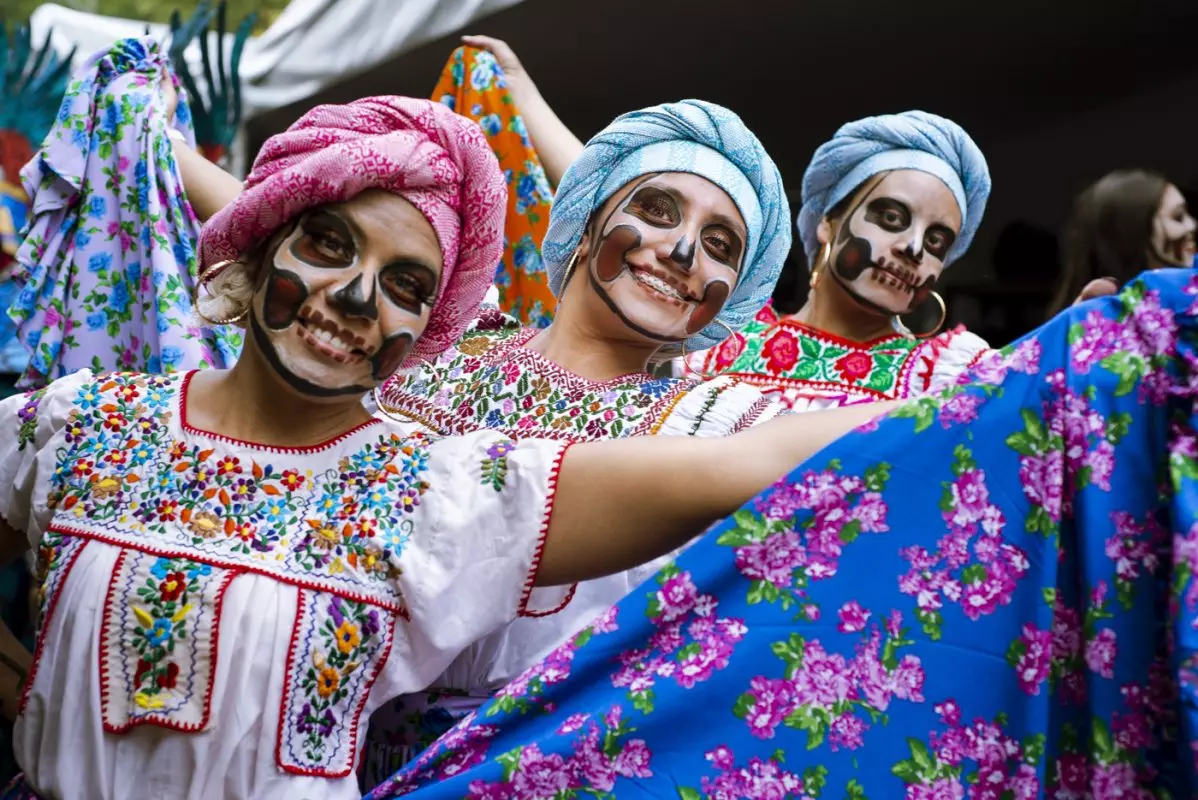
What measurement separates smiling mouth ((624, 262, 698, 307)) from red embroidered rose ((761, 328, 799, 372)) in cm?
59

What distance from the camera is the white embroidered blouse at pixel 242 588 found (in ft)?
5.69

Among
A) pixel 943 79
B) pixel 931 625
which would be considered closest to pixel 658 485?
pixel 931 625

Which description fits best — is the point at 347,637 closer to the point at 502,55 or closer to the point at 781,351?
the point at 781,351

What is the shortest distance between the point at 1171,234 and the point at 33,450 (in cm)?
255

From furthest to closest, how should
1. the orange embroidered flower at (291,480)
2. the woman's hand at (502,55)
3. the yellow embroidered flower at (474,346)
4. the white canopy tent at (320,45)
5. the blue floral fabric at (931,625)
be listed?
the white canopy tent at (320,45), the woman's hand at (502,55), the yellow embroidered flower at (474,346), the orange embroidered flower at (291,480), the blue floral fabric at (931,625)

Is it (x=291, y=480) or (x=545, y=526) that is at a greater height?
(x=545, y=526)

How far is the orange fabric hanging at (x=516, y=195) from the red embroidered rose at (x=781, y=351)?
19.0 inches

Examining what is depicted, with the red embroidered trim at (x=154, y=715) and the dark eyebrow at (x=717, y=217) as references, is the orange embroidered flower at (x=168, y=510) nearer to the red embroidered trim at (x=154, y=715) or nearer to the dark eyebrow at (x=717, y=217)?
the red embroidered trim at (x=154, y=715)

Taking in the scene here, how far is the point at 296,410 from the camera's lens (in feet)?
6.33

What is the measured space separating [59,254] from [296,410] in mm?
1206

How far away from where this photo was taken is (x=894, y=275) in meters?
2.83

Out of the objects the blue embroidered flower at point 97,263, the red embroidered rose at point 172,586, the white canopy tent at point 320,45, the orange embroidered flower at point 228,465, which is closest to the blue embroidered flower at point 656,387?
the orange embroidered flower at point 228,465

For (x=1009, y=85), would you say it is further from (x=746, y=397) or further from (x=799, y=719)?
(x=799, y=719)

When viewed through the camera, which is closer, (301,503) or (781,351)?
(301,503)
